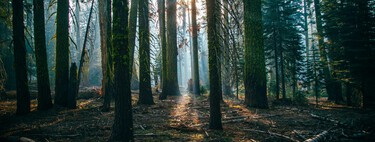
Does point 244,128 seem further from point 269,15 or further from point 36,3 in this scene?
point 269,15

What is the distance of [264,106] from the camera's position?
1195 centimetres

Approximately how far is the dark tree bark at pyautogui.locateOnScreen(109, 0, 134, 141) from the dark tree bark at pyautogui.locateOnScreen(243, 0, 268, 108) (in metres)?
7.69

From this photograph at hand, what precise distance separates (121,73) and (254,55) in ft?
26.3

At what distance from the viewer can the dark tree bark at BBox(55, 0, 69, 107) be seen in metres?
11.2

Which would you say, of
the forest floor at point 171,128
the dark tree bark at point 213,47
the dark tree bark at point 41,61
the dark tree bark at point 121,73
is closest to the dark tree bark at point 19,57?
the forest floor at point 171,128

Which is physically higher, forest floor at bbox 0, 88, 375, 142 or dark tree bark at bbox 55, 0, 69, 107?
dark tree bark at bbox 55, 0, 69, 107

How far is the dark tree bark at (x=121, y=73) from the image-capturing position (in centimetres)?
535

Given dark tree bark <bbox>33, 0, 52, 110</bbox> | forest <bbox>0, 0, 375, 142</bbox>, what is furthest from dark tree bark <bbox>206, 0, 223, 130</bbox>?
dark tree bark <bbox>33, 0, 52, 110</bbox>

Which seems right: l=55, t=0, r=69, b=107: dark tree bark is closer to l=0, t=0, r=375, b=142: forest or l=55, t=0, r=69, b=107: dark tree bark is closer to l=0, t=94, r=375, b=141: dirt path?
l=0, t=0, r=375, b=142: forest

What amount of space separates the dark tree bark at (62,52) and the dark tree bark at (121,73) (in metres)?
7.00

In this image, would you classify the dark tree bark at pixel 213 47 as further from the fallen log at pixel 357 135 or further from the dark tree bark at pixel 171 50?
the dark tree bark at pixel 171 50

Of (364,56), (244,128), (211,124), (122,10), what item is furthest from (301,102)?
(122,10)

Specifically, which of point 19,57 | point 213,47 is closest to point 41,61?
point 19,57

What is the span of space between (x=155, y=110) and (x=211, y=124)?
4376 millimetres
